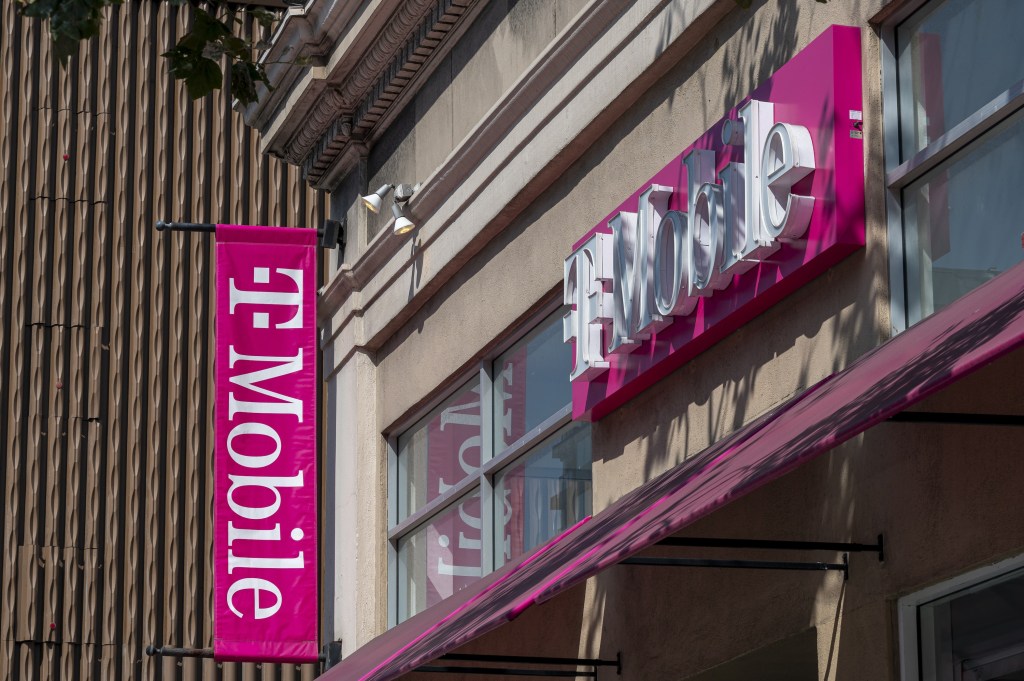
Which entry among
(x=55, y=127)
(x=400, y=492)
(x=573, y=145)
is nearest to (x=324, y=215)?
(x=55, y=127)

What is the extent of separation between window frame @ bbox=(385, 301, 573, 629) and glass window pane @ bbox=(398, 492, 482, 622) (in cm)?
5

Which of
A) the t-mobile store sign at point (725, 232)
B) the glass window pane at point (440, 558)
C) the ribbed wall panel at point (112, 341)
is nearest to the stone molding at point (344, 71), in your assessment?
the glass window pane at point (440, 558)

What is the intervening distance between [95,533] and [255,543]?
365 inches

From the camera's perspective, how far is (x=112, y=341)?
23.1 metres

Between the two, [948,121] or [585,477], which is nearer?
[948,121]

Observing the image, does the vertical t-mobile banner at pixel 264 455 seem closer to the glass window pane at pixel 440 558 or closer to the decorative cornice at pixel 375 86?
the glass window pane at pixel 440 558

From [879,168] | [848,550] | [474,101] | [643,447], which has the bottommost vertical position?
[848,550]

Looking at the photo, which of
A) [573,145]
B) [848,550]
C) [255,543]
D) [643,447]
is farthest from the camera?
[255,543]

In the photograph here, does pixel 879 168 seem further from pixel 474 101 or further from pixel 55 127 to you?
pixel 55 127

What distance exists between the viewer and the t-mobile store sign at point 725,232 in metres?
7.78

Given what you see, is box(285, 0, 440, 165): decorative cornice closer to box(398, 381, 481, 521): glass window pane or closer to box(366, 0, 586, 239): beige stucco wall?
box(366, 0, 586, 239): beige stucco wall

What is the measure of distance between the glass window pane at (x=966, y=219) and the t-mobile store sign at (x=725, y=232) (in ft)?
0.87

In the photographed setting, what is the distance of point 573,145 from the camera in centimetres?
1052

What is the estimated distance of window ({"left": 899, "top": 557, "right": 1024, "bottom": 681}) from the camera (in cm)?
652
